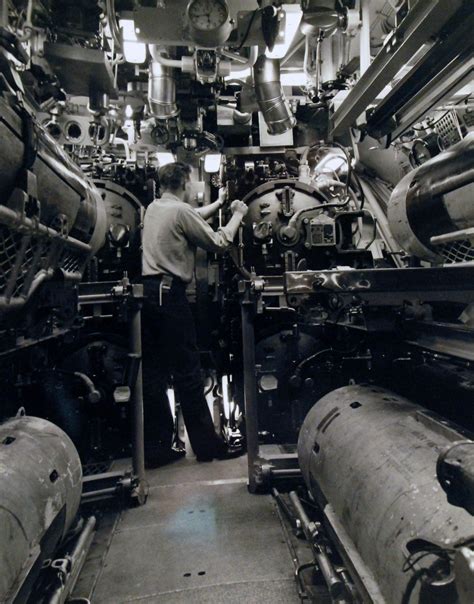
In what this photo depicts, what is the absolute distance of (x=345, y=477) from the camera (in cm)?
157

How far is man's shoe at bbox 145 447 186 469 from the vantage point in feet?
10.9

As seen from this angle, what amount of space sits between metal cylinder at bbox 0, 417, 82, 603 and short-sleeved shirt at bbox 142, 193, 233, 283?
1351 millimetres

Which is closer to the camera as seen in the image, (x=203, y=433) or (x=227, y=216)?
(x=203, y=433)

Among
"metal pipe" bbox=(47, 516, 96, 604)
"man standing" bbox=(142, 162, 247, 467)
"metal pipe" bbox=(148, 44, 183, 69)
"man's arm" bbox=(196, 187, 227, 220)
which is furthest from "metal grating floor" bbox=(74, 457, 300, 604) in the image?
"metal pipe" bbox=(148, 44, 183, 69)

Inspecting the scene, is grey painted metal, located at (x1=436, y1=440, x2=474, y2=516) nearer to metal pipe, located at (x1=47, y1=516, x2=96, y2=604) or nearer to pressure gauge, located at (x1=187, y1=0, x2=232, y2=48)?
metal pipe, located at (x1=47, y1=516, x2=96, y2=604)

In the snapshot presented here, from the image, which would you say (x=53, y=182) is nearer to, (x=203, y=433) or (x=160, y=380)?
(x=160, y=380)

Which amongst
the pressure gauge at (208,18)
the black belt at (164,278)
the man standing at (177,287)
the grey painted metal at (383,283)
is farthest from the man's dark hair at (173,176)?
the grey painted metal at (383,283)

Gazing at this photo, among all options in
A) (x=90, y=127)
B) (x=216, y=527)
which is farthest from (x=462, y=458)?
(x=90, y=127)

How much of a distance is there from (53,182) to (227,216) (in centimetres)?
244

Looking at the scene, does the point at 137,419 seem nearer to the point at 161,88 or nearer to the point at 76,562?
the point at 76,562

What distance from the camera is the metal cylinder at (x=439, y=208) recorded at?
155 cm

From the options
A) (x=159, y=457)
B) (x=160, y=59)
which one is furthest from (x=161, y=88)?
(x=159, y=457)

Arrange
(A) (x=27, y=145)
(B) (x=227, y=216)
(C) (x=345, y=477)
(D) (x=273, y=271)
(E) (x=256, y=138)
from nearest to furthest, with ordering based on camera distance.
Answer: (A) (x=27, y=145) < (C) (x=345, y=477) < (D) (x=273, y=271) < (B) (x=227, y=216) < (E) (x=256, y=138)

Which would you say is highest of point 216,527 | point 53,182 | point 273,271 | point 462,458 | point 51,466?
point 53,182
